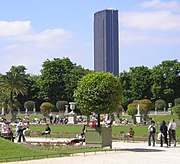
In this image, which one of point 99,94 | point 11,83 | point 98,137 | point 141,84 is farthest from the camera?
point 141,84

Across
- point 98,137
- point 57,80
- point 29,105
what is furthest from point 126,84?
point 98,137

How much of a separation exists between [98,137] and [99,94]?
2235 millimetres

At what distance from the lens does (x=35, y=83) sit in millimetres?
96938

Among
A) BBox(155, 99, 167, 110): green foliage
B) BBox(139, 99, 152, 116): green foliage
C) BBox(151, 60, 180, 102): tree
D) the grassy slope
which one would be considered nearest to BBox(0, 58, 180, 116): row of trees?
BBox(151, 60, 180, 102): tree

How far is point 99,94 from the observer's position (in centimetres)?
2339

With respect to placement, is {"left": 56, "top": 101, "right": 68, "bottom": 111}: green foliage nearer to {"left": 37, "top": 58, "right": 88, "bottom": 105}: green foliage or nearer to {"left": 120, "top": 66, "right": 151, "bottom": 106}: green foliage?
{"left": 37, "top": 58, "right": 88, "bottom": 105}: green foliage

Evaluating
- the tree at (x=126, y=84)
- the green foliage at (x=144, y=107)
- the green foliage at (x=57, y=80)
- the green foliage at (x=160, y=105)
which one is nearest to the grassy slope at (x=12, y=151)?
the green foliage at (x=144, y=107)

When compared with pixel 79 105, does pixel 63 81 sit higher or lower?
higher

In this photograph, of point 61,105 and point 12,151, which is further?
point 61,105

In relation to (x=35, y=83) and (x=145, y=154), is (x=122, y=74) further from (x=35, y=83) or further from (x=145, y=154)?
(x=145, y=154)

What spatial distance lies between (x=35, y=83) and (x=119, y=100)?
7389cm

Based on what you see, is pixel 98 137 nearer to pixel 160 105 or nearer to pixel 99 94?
pixel 99 94

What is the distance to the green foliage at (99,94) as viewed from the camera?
23391mm

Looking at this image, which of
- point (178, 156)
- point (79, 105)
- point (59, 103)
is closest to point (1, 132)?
point (79, 105)
